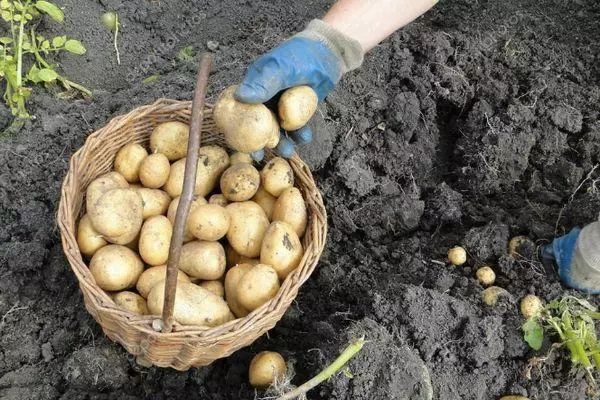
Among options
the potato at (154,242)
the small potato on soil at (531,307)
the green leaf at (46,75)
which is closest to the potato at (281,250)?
the potato at (154,242)

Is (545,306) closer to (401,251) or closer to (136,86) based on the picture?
(401,251)

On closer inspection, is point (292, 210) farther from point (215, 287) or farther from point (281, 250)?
point (215, 287)

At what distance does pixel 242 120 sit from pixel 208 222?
358 millimetres

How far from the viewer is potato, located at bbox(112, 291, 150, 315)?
1.81 meters

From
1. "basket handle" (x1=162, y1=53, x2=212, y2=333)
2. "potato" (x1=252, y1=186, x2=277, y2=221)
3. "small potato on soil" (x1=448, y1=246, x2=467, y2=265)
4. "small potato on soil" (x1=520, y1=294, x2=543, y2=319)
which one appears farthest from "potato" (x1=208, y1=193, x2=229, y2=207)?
"small potato on soil" (x1=520, y1=294, x2=543, y2=319)

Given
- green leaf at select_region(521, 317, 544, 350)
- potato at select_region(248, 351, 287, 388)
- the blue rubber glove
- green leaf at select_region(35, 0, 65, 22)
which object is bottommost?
potato at select_region(248, 351, 287, 388)

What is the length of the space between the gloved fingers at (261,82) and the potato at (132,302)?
71 centimetres

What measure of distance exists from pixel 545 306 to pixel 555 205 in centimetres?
57

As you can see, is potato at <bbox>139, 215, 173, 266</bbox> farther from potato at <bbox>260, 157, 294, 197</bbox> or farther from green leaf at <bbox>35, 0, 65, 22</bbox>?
green leaf at <bbox>35, 0, 65, 22</bbox>

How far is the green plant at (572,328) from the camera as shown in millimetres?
1979

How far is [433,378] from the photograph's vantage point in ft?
6.44

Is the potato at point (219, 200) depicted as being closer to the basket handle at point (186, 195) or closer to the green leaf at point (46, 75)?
the basket handle at point (186, 195)

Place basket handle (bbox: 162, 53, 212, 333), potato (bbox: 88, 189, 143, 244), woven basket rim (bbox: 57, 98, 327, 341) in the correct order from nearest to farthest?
basket handle (bbox: 162, 53, 212, 333), woven basket rim (bbox: 57, 98, 327, 341), potato (bbox: 88, 189, 143, 244)

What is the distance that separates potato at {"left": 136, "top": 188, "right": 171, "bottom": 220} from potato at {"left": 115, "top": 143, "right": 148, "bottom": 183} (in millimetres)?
88
